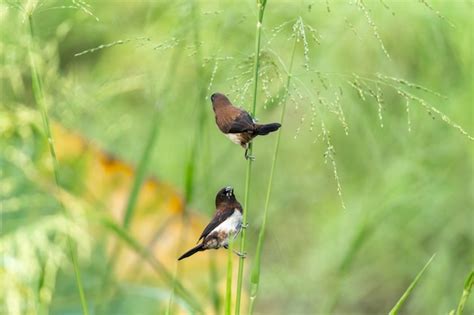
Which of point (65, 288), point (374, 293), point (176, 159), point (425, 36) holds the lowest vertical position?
point (374, 293)

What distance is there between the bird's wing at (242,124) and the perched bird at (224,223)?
5 cm

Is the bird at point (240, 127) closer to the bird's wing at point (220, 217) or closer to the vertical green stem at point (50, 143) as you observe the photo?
the bird's wing at point (220, 217)

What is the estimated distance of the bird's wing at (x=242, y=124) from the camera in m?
0.80

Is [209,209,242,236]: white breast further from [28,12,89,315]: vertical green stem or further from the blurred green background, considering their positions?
the blurred green background

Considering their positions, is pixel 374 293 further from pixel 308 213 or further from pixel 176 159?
pixel 176 159

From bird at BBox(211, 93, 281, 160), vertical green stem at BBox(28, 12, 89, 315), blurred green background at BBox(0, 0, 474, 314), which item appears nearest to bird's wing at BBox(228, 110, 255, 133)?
bird at BBox(211, 93, 281, 160)

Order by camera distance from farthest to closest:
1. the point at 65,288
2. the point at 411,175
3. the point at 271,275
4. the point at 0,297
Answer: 1. the point at 271,275
2. the point at 411,175
3. the point at 65,288
4. the point at 0,297

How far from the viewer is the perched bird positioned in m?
0.81

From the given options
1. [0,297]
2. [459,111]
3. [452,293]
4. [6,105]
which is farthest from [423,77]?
[0,297]

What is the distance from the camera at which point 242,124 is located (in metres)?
0.81

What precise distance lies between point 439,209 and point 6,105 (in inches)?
62.4

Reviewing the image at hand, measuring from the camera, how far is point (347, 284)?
350 centimetres

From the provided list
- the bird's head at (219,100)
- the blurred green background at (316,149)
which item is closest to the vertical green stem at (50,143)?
the bird's head at (219,100)

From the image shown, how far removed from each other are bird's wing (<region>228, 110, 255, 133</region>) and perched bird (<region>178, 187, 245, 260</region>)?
0.05 metres
